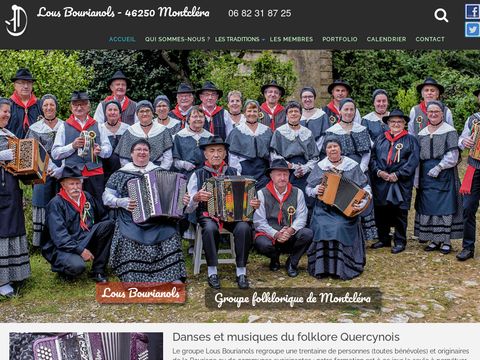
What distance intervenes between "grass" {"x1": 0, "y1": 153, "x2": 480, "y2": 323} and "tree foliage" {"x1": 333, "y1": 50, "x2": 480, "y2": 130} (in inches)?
170

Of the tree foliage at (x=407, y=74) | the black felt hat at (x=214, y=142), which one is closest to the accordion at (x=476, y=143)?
the black felt hat at (x=214, y=142)

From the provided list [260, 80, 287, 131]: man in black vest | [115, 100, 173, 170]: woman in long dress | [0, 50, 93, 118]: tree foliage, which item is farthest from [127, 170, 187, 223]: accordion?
[0, 50, 93, 118]: tree foliage

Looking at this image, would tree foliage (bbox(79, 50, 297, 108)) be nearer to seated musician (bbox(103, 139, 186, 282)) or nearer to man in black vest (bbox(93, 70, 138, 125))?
man in black vest (bbox(93, 70, 138, 125))

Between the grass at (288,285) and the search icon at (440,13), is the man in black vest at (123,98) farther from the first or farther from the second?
the search icon at (440,13)

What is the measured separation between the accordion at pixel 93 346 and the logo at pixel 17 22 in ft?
6.98

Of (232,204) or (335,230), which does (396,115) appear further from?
(232,204)

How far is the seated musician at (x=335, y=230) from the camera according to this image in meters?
5.16

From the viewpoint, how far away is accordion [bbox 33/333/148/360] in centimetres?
392

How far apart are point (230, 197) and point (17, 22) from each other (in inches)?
78.9

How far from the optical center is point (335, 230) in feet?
16.9

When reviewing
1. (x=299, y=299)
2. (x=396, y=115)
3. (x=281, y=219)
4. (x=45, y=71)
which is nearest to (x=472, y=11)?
(x=396, y=115)

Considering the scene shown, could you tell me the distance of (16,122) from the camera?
18.3 ft

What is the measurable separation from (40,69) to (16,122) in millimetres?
1463

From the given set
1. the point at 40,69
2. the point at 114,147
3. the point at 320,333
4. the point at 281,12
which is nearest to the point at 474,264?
the point at 320,333
